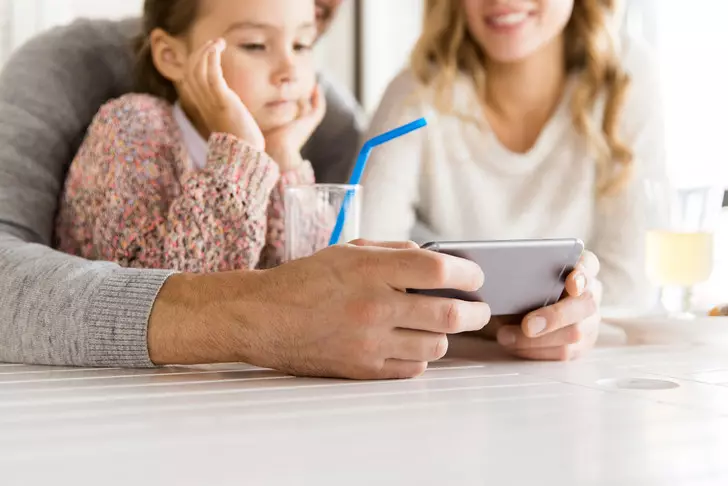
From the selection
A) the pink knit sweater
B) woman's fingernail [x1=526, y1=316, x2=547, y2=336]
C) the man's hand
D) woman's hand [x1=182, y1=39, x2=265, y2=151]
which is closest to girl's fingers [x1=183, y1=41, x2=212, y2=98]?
woman's hand [x1=182, y1=39, x2=265, y2=151]

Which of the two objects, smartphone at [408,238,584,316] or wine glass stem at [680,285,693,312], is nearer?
smartphone at [408,238,584,316]

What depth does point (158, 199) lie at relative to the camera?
1529 mm

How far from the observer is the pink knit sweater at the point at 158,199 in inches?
58.3

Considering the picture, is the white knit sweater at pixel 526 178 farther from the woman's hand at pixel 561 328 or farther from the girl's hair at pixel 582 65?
the woman's hand at pixel 561 328

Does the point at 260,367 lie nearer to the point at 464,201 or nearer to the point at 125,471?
the point at 125,471

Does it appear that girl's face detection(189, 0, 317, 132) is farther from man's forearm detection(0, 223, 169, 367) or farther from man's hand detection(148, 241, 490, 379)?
man's hand detection(148, 241, 490, 379)

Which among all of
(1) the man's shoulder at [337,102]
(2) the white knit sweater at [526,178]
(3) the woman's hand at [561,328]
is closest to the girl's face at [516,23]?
(2) the white knit sweater at [526,178]

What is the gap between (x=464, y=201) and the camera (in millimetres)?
2057

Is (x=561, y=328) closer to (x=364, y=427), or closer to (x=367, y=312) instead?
(x=367, y=312)

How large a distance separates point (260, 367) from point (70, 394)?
231mm

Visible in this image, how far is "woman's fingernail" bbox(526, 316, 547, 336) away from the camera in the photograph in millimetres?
1069

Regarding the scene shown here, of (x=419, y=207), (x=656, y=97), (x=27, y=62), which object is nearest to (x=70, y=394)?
(x=27, y=62)

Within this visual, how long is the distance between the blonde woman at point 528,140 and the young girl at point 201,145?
305mm

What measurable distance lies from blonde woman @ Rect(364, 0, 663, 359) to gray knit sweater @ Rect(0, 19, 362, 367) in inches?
6.4
